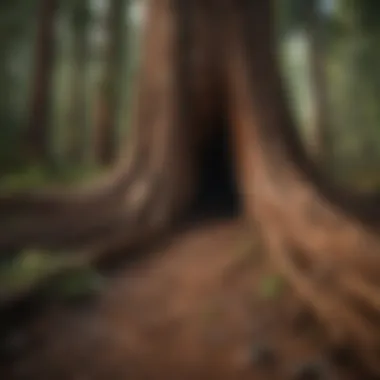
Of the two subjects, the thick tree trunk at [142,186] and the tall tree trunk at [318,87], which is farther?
the tall tree trunk at [318,87]

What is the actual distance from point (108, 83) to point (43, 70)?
18 cm

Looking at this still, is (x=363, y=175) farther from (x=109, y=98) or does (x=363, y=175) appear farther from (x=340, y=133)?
(x=109, y=98)

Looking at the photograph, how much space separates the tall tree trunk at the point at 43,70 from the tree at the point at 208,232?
315 mm

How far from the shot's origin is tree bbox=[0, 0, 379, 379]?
1091mm

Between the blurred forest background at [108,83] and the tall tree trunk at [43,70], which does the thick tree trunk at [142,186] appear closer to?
the blurred forest background at [108,83]

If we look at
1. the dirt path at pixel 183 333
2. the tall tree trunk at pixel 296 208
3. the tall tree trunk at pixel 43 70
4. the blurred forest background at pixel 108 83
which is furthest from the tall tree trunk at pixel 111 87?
the dirt path at pixel 183 333

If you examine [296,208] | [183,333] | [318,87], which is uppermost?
[318,87]

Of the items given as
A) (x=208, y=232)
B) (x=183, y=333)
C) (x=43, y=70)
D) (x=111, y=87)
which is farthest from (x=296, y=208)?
(x=43, y=70)

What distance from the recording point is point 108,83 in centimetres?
186

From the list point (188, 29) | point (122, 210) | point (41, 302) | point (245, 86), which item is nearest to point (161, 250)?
point (122, 210)

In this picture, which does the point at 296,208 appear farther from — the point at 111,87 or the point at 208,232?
the point at 111,87

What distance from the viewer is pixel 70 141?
5.91 feet

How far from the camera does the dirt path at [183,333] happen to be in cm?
106

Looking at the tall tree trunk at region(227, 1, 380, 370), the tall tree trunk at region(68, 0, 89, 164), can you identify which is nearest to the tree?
the tall tree trunk at region(227, 1, 380, 370)
